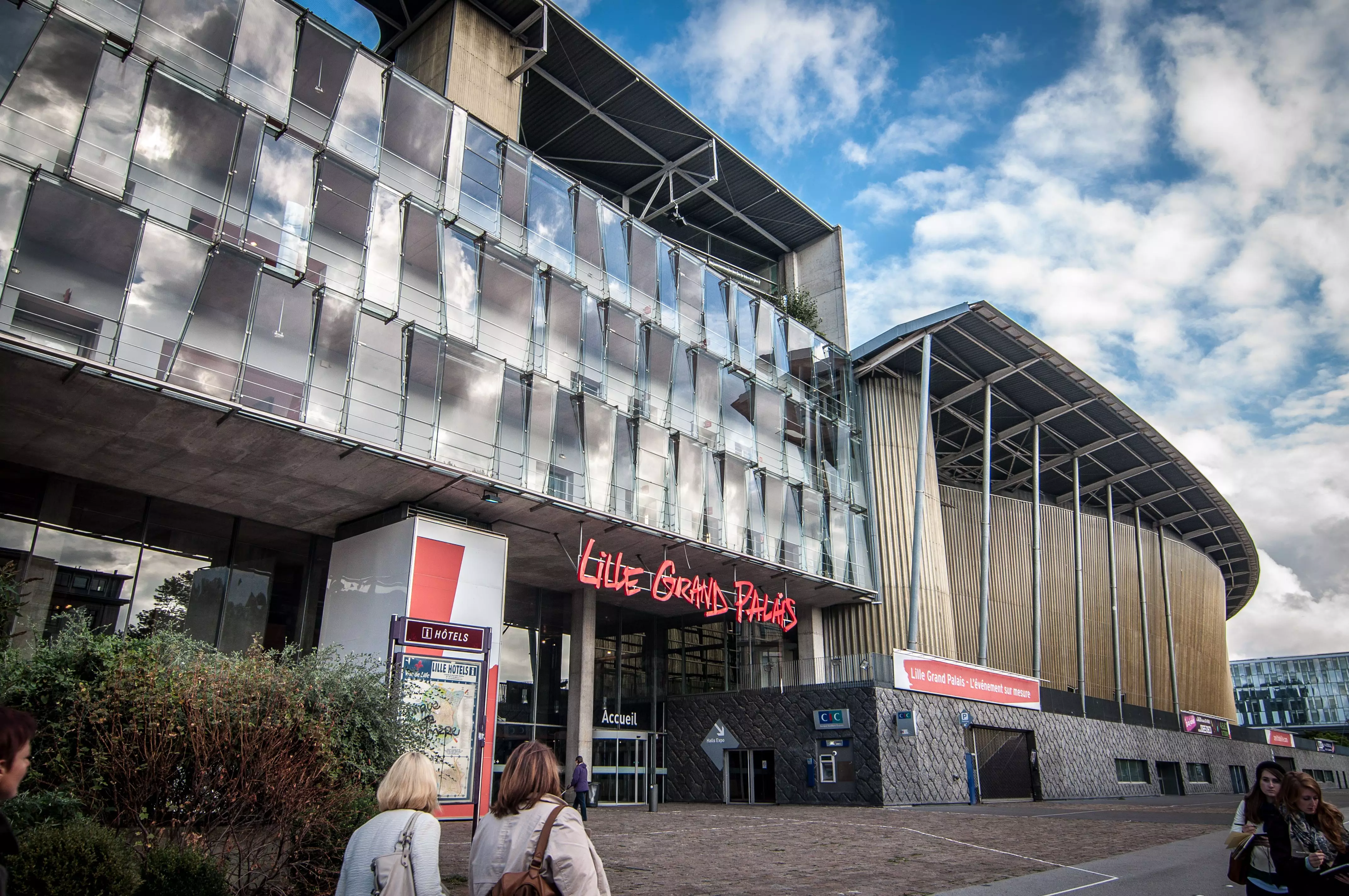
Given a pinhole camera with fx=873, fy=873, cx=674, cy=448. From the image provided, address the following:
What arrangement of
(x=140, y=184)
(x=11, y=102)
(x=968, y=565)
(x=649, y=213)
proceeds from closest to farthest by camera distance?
(x=11, y=102)
(x=140, y=184)
(x=649, y=213)
(x=968, y=565)

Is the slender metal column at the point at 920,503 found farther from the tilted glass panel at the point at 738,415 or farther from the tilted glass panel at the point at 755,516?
the tilted glass panel at the point at 738,415

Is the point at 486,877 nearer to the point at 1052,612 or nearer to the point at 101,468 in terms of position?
the point at 101,468

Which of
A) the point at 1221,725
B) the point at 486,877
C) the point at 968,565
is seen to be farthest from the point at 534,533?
the point at 1221,725

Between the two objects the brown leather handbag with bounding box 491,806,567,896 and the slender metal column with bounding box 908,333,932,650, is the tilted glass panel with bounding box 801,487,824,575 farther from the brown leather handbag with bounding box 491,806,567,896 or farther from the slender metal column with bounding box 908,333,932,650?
the brown leather handbag with bounding box 491,806,567,896

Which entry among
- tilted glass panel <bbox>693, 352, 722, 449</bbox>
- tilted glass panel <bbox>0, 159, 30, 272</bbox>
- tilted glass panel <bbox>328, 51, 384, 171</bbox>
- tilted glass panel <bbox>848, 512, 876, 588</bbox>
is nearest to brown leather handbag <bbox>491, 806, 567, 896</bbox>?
tilted glass panel <bbox>0, 159, 30, 272</bbox>

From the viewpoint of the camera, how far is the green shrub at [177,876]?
685 centimetres

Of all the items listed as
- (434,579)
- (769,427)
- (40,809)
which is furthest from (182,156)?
(769,427)

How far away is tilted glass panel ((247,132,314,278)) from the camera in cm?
1845

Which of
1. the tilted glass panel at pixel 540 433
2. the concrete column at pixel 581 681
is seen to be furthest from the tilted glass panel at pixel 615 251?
the concrete column at pixel 581 681

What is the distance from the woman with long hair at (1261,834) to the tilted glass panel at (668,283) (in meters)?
23.1

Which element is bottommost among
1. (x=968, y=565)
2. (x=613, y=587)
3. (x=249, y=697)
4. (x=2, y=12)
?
(x=249, y=697)

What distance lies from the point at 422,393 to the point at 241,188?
5.62 metres

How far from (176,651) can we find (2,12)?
1336 centimetres

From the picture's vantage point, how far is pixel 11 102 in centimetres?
1541
